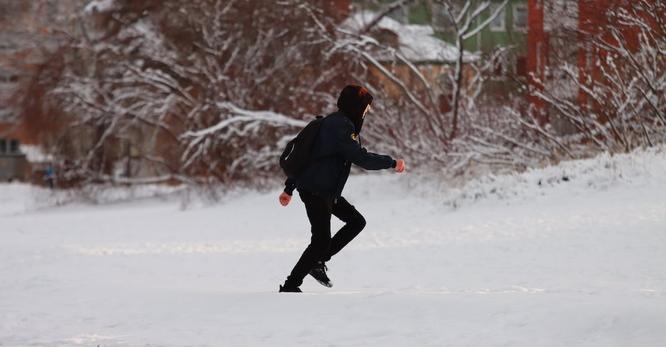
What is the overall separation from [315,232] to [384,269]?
5075mm

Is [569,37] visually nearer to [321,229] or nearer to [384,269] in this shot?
[384,269]

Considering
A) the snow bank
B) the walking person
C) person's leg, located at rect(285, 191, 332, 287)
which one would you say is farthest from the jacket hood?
the snow bank

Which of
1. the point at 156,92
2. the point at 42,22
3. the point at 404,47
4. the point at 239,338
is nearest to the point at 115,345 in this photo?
the point at 239,338

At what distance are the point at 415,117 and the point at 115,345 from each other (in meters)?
21.5

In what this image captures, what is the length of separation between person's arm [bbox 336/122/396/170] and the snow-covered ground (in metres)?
1.03

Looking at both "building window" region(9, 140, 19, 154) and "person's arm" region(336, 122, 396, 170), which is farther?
"building window" region(9, 140, 19, 154)

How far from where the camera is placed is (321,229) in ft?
30.0

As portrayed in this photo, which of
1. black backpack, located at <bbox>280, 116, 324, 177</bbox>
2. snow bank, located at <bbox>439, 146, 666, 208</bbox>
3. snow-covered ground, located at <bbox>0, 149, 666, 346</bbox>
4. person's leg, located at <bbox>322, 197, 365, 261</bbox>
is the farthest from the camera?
snow bank, located at <bbox>439, 146, 666, 208</bbox>

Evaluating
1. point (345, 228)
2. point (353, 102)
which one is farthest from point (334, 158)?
point (345, 228)

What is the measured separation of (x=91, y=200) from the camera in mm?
36312

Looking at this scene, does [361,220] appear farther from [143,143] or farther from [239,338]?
[143,143]

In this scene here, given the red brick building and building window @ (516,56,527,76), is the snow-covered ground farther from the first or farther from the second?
building window @ (516,56,527,76)

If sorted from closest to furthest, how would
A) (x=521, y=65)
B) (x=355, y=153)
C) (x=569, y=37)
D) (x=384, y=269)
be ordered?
(x=355, y=153), (x=384, y=269), (x=569, y=37), (x=521, y=65)

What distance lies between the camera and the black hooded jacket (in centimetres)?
891
